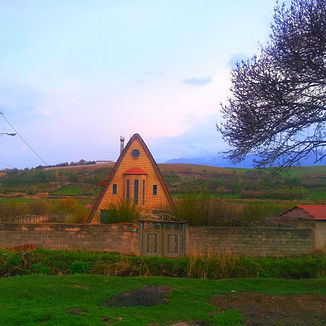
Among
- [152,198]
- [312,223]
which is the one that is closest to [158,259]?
[312,223]

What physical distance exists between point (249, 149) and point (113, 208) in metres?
12.1

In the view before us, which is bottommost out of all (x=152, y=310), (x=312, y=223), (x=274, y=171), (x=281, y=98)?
(x=152, y=310)

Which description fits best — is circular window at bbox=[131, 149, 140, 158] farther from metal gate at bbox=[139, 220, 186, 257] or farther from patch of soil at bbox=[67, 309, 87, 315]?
patch of soil at bbox=[67, 309, 87, 315]

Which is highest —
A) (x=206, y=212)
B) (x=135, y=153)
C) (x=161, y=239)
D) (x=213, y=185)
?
(x=135, y=153)

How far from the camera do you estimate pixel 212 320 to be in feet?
23.8

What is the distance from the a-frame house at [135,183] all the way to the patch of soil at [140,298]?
1706cm

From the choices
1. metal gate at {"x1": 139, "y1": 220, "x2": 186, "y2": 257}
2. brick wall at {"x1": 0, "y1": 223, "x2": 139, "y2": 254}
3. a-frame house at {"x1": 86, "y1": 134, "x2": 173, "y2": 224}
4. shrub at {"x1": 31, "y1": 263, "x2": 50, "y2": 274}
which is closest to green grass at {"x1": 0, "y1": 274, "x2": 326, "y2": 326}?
shrub at {"x1": 31, "y1": 263, "x2": 50, "y2": 274}

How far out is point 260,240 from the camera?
18.0 meters

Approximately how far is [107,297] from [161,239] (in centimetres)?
736

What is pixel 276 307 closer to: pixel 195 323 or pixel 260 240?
pixel 195 323

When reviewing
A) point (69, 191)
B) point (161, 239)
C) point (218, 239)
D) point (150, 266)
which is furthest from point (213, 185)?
point (150, 266)

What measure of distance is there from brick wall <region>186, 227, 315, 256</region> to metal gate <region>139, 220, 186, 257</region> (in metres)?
1.57

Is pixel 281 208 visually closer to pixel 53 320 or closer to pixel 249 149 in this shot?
pixel 249 149

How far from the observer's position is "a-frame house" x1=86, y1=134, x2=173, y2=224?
2720cm
